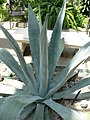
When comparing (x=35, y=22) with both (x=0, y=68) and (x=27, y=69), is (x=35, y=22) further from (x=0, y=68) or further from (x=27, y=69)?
(x=0, y=68)

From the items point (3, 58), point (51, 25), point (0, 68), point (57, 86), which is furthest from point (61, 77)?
point (51, 25)

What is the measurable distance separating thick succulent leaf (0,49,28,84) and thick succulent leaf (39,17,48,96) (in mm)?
163

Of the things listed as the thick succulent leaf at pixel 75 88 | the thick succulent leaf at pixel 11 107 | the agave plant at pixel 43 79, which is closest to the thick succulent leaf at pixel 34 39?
the agave plant at pixel 43 79

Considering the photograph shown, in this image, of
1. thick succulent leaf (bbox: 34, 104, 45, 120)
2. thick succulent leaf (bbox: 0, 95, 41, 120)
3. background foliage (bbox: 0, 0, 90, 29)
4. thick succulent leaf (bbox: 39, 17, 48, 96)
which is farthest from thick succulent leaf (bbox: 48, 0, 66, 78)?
background foliage (bbox: 0, 0, 90, 29)

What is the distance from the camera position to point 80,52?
210 centimetres

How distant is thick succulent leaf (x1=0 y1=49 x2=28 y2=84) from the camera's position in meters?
2.11

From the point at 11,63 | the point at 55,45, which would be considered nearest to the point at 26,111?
the point at 11,63

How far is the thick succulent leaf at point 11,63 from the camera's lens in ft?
6.91

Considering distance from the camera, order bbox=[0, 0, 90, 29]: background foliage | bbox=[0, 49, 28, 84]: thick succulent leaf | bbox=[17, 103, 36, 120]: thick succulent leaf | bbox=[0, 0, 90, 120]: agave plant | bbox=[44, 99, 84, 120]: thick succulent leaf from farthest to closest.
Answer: bbox=[0, 0, 90, 29]: background foliage
bbox=[0, 49, 28, 84]: thick succulent leaf
bbox=[17, 103, 36, 120]: thick succulent leaf
bbox=[0, 0, 90, 120]: agave plant
bbox=[44, 99, 84, 120]: thick succulent leaf

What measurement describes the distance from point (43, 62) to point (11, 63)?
1.30ft

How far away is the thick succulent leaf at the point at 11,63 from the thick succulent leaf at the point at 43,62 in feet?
0.53

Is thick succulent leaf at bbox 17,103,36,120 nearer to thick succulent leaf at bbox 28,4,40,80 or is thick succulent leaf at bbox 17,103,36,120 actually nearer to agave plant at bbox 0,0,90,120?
agave plant at bbox 0,0,90,120

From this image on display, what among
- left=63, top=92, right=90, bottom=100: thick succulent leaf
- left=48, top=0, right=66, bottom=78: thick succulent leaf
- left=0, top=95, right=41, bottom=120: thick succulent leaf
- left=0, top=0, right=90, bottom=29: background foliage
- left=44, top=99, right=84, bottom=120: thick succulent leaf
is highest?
left=48, top=0, right=66, bottom=78: thick succulent leaf

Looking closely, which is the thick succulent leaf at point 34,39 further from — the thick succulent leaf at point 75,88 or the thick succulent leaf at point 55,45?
the thick succulent leaf at point 75,88
